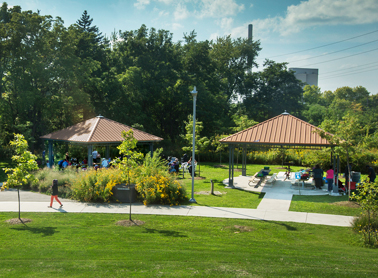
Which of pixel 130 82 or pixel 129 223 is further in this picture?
pixel 130 82

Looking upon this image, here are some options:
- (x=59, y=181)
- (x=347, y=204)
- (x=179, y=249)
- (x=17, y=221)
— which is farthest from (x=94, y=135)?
(x=347, y=204)

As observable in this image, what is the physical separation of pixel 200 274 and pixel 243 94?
47972 mm

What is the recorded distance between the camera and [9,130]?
33.6 m

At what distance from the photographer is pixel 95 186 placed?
586 inches

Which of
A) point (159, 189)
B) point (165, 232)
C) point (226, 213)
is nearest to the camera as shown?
point (165, 232)

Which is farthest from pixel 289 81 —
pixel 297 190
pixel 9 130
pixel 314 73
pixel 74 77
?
pixel 314 73

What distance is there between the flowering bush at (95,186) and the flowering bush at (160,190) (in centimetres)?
125

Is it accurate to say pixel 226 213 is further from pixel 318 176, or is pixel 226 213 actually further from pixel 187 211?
pixel 318 176

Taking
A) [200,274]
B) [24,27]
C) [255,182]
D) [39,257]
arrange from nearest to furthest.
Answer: [200,274]
[39,257]
[255,182]
[24,27]

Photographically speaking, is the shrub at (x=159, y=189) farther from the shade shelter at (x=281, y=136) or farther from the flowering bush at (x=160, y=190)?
the shade shelter at (x=281, y=136)

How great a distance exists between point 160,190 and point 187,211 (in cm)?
182

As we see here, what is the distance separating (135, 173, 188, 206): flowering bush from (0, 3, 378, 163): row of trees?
8.27 meters

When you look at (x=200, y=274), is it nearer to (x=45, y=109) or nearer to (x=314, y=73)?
(x=45, y=109)

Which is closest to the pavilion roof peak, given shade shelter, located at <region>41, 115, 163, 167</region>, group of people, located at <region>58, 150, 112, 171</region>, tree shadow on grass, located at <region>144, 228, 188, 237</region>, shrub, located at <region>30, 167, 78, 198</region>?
shade shelter, located at <region>41, 115, 163, 167</region>
